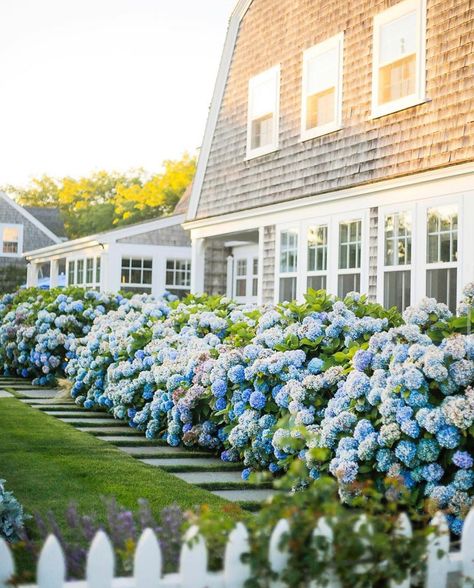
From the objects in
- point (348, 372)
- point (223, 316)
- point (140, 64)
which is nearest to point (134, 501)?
point (348, 372)

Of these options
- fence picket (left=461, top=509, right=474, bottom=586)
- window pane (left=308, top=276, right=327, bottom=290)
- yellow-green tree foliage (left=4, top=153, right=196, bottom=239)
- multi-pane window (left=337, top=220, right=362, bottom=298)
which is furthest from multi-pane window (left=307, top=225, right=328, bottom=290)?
yellow-green tree foliage (left=4, top=153, right=196, bottom=239)

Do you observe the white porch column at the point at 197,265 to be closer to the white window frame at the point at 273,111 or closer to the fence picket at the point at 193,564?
the white window frame at the point at 273,111

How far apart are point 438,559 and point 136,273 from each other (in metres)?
18.0

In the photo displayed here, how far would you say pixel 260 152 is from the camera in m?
12.4

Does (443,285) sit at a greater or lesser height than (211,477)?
greater

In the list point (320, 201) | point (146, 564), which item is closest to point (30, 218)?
point (320, 201)

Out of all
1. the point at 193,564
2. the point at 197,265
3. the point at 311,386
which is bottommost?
the point at 193,564

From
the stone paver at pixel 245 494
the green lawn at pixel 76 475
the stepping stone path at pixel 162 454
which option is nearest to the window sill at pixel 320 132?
the stepping stone path at pixel 162 454

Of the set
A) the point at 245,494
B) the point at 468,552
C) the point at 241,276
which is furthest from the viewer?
the point at 241,276

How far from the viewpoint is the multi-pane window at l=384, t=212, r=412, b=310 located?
9641mm

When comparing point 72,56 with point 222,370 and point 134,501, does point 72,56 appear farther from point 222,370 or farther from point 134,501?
point 134,501

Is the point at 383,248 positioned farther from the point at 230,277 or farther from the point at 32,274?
the point at 32,274

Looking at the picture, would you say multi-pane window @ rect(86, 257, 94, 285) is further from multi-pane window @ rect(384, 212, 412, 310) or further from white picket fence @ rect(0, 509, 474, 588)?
white picket fence @ rect(0, 509, 474, 588)

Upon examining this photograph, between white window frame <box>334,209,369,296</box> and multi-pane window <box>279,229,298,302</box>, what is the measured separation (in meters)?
0.95
